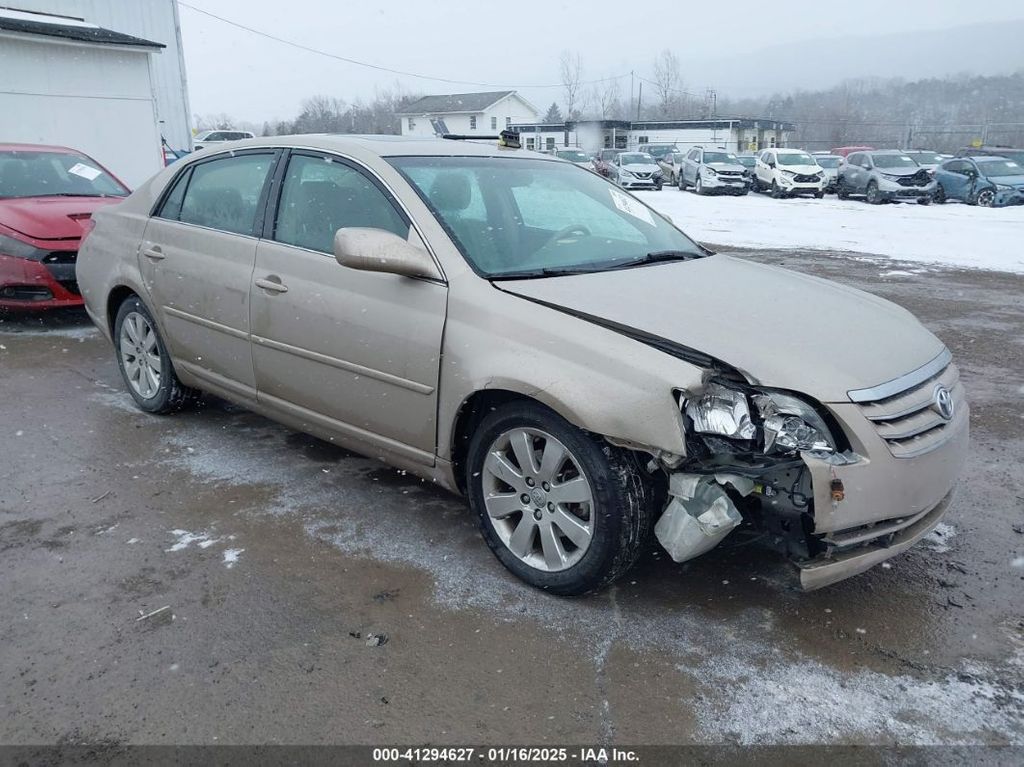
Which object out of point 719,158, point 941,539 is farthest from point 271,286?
point 719,158

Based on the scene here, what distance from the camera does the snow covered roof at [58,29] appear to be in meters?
13.1

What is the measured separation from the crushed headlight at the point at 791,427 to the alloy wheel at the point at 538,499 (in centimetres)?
64

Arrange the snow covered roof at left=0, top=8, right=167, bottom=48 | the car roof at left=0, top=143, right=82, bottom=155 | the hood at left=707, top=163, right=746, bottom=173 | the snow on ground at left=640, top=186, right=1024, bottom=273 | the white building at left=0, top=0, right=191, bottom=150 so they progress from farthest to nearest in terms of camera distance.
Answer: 1. the hood at left=707, top=163, right=746, bottom=173
2. the white building at left=0, top=0, right=191, bottom=150
3. the snow covered roof at left=0, top=8, right=167, bottom=48
4. the snow on ground at left=640, top=186, right=1024, bottom=273
5. the car roof at left=0, top=143, right=82, bottom=155

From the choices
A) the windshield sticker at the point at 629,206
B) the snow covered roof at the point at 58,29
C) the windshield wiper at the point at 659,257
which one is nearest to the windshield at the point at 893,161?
A: the snow covered roof at the point at 58,29

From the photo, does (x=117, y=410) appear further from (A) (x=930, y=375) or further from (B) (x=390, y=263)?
(A) (x=930, y=375)

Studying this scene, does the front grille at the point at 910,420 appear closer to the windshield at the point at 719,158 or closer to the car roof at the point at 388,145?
the car roof at the point at 388,145

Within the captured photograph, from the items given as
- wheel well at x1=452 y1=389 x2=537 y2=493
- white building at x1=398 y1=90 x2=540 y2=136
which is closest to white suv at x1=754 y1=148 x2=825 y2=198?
wheel well at x1=452 y1=389 x2=537 y2=493

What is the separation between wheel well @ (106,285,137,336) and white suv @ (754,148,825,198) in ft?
78.3

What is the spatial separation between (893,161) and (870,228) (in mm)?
8574

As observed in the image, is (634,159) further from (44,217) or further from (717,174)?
(44,217)

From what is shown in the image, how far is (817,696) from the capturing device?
8.39 ft

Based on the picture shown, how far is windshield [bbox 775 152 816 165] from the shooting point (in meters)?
26.0

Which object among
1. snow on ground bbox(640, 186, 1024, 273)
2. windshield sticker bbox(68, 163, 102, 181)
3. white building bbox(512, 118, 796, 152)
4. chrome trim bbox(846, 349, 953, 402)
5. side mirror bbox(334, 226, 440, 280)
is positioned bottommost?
snow on ground bbox(640, 186, 1024, 273)

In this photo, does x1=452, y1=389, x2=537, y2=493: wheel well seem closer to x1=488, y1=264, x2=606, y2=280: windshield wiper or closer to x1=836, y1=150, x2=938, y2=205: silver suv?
x1=488, y1=264, x2=606, y2=280: windshield wiper
